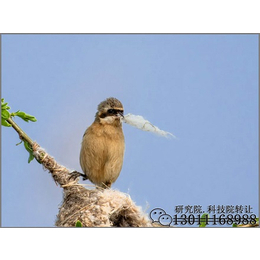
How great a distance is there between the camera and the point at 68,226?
3.60 metres

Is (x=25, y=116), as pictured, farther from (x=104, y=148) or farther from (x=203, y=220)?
(x=203, y=220)

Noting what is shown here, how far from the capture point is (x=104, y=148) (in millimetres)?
4711

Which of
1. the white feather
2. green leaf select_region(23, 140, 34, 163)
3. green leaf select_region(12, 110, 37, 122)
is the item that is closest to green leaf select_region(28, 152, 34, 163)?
green leaf select_region(23, 140, 34, 163)

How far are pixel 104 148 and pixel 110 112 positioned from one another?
0.37 meters

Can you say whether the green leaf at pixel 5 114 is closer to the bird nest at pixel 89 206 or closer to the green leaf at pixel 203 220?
the bird nest at pixel 89 206

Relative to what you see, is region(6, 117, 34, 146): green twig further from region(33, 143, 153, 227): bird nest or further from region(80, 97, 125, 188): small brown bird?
region(80, 97, 125, 188): small brown bird

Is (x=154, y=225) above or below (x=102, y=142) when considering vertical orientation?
below

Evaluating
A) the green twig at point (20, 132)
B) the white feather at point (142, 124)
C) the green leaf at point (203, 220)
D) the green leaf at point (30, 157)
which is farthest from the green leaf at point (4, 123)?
the green leaf at point (203, 220)

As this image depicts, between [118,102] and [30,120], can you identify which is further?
[118,102]

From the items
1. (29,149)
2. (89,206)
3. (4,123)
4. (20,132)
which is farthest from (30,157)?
(89,206)

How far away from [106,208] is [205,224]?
2.84 feet

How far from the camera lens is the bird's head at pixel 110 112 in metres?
4.51
